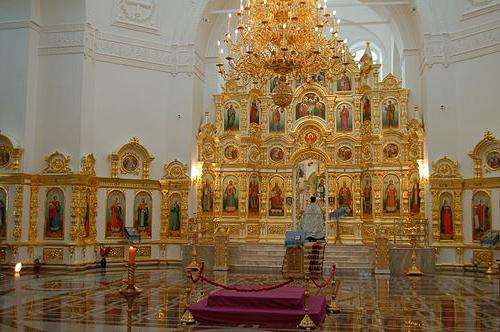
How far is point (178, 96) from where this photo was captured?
21.5m

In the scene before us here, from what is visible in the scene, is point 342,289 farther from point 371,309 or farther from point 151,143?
point 151,143

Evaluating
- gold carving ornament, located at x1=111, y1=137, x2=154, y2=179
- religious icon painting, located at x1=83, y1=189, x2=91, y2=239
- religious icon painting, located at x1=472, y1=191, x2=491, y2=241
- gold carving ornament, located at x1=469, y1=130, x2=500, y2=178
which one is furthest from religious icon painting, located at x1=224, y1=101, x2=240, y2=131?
religious icon painting, located at x1=472, y1=191, x2=491, y2=241

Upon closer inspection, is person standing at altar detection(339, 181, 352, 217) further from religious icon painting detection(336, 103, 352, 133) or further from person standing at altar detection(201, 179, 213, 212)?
person standing at altar detection(201, 179, 213, 212)

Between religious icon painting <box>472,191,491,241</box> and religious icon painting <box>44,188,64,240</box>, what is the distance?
13673 mm

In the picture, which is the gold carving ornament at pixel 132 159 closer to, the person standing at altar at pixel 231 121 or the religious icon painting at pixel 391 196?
the person standing at altar at pixel 231 121

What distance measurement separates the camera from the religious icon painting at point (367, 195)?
22.1 meters

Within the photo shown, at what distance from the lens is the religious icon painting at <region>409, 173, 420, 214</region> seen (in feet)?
69.7

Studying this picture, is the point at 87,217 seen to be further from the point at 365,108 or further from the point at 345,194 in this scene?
the point at 365,108

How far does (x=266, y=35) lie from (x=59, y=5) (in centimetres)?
1036

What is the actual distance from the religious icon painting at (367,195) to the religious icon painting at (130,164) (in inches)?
352

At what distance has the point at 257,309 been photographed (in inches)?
360

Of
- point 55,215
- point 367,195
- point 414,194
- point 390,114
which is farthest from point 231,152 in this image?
point 55,215

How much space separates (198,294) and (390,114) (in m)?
13.1

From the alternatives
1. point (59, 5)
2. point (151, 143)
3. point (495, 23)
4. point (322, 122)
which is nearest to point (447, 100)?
point (495, 23)
